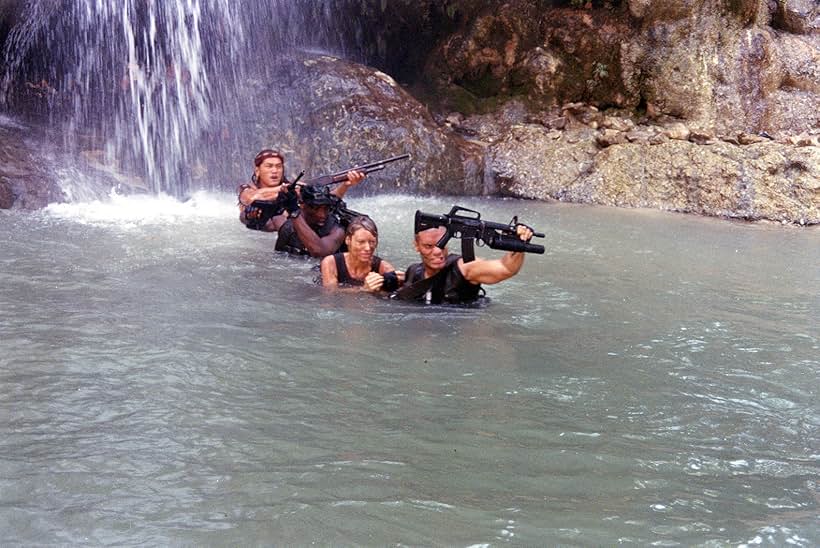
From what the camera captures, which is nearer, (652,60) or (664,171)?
(664,171)

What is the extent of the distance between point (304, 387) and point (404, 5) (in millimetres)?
10965

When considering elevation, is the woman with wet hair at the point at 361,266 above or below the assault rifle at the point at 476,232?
below

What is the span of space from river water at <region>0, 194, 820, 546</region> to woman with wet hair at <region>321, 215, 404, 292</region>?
0.23 m

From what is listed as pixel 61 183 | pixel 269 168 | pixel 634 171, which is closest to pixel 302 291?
pixel 269 168

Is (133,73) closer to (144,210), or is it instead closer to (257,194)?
(144,210)

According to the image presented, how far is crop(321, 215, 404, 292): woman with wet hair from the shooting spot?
6.07 m

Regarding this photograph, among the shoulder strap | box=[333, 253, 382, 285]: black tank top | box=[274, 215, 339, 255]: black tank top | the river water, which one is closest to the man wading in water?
the river water

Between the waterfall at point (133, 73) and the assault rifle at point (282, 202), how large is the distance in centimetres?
291

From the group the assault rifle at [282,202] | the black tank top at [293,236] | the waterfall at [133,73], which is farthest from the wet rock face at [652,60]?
the black tank top at [293,236]

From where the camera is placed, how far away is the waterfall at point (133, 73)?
437 inches

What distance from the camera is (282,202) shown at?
729 centimetres

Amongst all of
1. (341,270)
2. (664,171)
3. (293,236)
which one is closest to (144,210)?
(293,236)

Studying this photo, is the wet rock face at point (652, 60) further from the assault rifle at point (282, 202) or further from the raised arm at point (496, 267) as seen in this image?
the raised arm at point (496, 267)

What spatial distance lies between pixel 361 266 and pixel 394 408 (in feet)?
8.27
